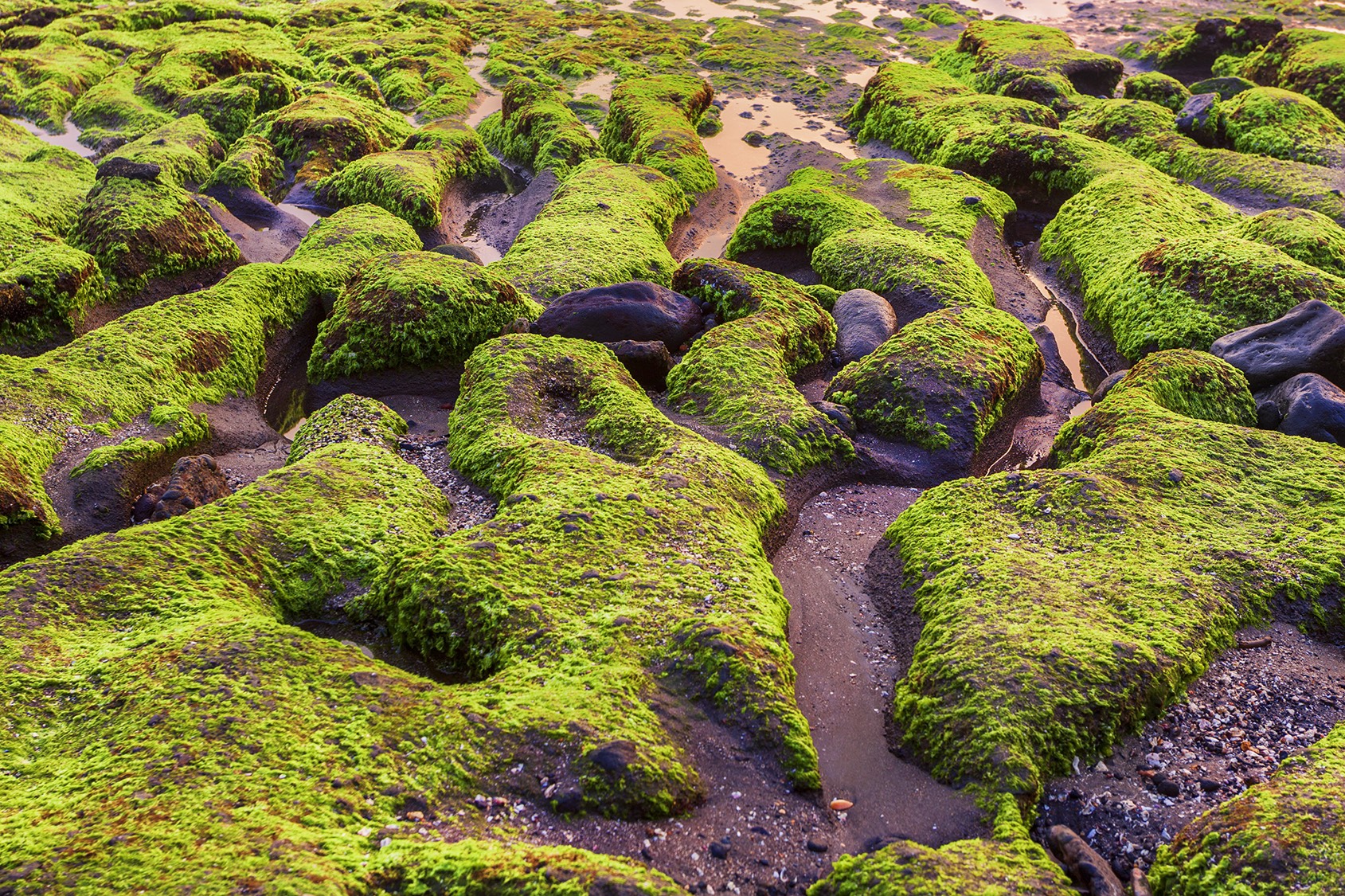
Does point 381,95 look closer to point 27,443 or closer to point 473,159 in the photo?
point 473,159

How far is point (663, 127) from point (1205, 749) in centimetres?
1329

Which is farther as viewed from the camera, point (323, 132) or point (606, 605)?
point (323, 132)

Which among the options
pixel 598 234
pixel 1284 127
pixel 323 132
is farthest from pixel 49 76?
pixel 1284 127

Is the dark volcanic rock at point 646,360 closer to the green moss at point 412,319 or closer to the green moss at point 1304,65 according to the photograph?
the green moss at point 412,319

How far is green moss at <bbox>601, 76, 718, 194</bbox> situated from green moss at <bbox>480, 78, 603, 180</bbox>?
59 centimetres

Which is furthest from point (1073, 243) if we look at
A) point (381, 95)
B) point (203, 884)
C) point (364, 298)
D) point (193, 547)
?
point (381, 95)

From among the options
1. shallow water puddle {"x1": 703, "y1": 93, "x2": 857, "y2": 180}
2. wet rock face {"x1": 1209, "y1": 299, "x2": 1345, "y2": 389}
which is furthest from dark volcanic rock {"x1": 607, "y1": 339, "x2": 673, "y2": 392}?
shallow water puddle {"x1": 703, "y1": 93, "x2": 857, "y2": 180}

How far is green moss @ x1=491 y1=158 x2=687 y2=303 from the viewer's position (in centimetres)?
1105

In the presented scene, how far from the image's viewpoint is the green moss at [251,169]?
13.6 m

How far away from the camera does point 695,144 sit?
613 inches

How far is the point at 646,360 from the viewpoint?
934cm

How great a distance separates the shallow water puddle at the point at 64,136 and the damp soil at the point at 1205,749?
17.4m

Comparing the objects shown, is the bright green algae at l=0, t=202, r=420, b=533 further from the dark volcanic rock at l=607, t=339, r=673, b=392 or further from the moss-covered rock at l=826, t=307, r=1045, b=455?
the moss-covered rock at l=826, t=307, r=1045, b=455

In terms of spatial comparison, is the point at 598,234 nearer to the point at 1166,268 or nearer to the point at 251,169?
the point at 251,169
